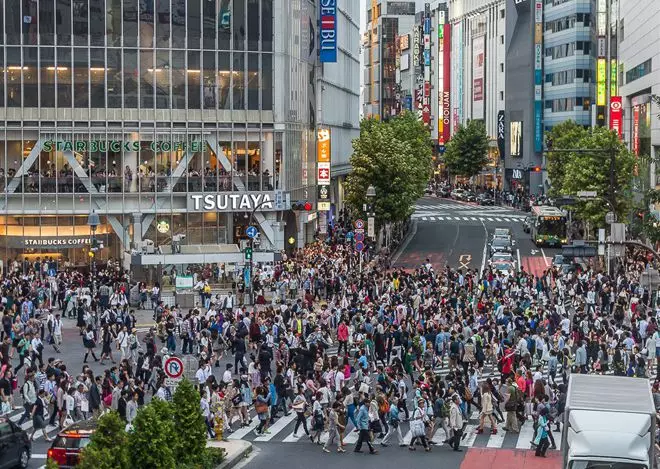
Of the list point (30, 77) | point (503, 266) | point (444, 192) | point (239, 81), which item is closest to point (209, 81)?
point (239, 81)

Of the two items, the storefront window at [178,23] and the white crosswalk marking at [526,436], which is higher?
the storefront window at [178,23]

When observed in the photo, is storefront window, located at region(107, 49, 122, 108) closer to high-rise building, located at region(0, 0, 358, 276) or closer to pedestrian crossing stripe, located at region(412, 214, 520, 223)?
high-rise building, located at region(0, 0, 358, 276)

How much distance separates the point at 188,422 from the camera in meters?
27.2

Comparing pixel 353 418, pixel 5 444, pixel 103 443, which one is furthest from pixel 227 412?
pixel 103 443

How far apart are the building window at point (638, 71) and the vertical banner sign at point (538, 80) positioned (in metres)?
35.4

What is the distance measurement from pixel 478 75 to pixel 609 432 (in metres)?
145

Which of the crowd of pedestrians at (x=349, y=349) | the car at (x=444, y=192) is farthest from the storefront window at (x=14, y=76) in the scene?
the car at (x=444, y=192)

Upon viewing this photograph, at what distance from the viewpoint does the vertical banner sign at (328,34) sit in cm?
9131

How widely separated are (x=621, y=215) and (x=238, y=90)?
72.9ft

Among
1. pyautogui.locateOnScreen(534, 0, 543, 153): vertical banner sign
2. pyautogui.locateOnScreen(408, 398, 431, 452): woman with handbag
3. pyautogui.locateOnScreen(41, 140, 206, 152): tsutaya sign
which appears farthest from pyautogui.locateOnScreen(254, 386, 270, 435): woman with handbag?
pyautogui.locateOnScreen(534, 0, 543, 153): vertical banner sign

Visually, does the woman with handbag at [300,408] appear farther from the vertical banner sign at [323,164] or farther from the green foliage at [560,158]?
the green foliage at [560,158]

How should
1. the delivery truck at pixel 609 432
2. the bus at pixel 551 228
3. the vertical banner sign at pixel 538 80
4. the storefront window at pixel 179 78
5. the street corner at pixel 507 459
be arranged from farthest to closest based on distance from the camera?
Answer: the vertical banner sign at pixel 538 80
the bus at pixel 551 228
the storefront window at pixel 179 78
the street corner at pixel 507 459
the delivery truck at pixel 609 432

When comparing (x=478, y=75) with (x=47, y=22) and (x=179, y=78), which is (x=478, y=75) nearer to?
(x=179, y=78)

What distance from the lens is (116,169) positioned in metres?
70.5
